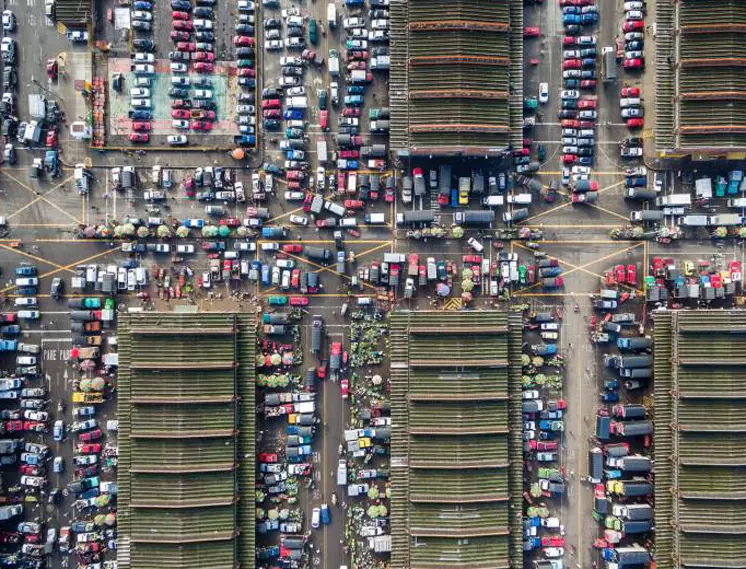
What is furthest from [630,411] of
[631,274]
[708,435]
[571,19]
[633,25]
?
[571,19]

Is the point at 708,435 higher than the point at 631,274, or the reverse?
the point at 631,274

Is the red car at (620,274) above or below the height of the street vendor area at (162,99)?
below

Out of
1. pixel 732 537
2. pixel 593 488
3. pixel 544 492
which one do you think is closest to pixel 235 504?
pixel 544 492

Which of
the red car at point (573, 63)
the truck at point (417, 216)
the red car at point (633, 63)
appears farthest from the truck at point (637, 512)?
the red car at point (573, 63)

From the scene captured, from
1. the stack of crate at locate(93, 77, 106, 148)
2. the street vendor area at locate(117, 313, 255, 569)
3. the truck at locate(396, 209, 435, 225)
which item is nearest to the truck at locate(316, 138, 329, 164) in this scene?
the truck at locate(396, 209, 435, 225)

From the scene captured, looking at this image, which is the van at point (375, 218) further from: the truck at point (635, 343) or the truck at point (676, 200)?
the truck at point (676, 200)

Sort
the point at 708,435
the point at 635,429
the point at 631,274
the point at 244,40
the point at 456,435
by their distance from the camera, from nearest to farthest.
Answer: the point at 456,435, the point at 708,435, the point at 635,429, the point at 244,40, the point at 631,274

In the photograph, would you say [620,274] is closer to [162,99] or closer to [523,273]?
[523,273]

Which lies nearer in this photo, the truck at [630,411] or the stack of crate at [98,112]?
the truck at [630,411]
